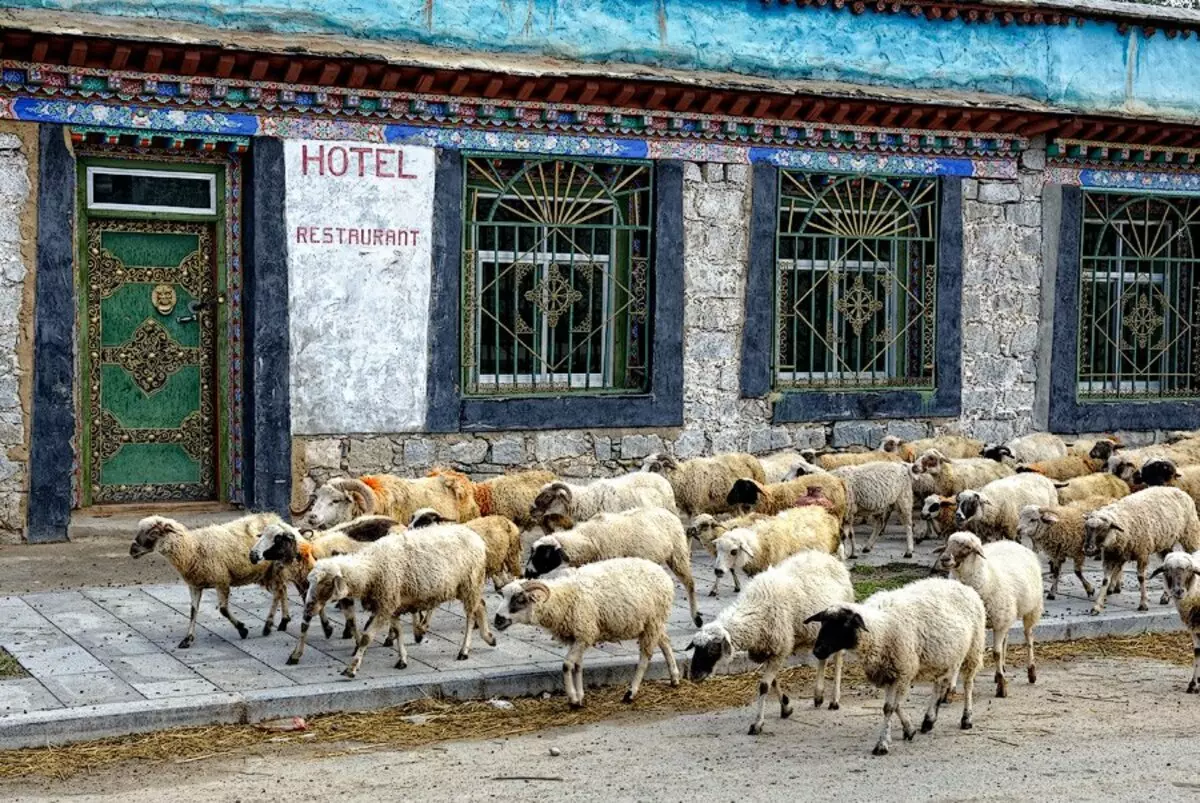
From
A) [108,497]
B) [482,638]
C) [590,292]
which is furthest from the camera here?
[590,292]

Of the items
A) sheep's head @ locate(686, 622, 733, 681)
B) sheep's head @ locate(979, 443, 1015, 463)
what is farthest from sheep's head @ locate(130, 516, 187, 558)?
sheep's head @ locate(979, 443, 1015, 463)

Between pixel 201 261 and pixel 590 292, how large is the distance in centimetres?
370

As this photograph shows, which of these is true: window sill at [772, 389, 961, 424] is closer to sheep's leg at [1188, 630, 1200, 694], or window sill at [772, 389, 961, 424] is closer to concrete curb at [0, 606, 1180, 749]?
concrete curb at [0, 606, 1180, 749]

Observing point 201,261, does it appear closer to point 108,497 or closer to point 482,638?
point 108,497

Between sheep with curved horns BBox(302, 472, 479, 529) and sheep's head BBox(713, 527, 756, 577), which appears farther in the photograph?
sheep with curved horns BBox(302, 472, 479, 529)

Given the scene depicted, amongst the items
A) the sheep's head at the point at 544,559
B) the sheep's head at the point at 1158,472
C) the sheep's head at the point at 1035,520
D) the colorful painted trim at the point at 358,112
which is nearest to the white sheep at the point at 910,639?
the sheep's head at the point at 544,559

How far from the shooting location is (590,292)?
15531 millimetres

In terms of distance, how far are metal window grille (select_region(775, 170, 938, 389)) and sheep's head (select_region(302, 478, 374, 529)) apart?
19.7 ft

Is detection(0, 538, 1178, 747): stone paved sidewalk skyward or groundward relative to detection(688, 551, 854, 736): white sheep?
groundward

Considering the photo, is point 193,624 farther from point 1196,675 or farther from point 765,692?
point 1196,675

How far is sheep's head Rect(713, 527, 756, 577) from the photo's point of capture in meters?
10.4

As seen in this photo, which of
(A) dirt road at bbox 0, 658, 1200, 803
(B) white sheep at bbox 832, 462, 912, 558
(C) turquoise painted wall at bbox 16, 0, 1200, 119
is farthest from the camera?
(C) turquoise painted wall at bbox 16, 0, 1200, 119

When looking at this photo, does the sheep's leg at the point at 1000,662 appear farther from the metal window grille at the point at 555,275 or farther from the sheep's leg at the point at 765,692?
the metal window grille at the point at 555,275

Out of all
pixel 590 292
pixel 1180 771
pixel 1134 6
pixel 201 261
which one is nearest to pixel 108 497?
pixel 201 261
